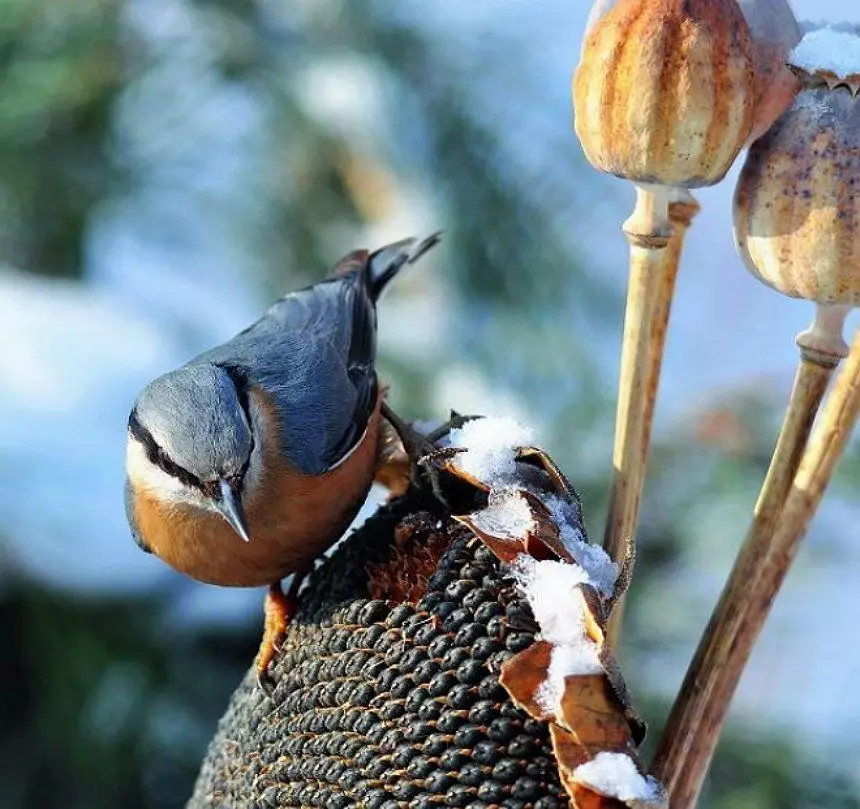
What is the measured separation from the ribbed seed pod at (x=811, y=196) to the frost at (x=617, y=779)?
223 mm

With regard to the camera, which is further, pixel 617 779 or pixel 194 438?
pixel 194 438

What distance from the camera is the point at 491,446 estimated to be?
577mm

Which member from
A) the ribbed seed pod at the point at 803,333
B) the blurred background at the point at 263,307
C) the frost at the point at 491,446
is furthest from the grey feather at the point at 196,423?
the blurred background at the point at 263,307

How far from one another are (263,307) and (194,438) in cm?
94

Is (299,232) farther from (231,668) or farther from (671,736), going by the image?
(671,736)

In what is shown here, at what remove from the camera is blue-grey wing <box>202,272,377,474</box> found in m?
0.90

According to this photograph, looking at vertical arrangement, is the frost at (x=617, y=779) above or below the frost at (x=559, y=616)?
below

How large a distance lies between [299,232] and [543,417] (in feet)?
1.75

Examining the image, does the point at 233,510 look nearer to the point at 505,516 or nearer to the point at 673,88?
the point at 505,516

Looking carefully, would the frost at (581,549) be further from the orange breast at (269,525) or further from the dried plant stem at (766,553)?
the orange breast at (269,525)

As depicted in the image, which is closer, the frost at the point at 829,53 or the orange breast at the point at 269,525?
the frost at the point at 829,53

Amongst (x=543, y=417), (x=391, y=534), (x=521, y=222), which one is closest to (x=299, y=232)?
(x=521, y=222)

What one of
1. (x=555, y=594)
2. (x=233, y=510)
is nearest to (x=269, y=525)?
(x=233, y=510)

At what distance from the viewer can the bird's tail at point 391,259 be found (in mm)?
1158
